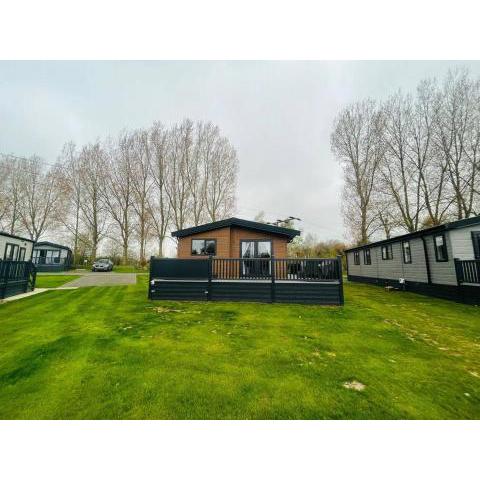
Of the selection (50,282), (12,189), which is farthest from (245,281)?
(12,189)

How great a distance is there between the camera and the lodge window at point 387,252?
639 inches

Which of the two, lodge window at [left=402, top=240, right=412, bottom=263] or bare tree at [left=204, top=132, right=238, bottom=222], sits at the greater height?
bare tree at [left=204, top=132, right=238, bottom=222]

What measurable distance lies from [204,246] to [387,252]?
524 inches

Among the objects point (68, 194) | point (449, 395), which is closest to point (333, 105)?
point (449, 395)

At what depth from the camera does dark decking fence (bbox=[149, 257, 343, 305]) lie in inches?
350

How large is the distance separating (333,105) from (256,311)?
84.4 feet

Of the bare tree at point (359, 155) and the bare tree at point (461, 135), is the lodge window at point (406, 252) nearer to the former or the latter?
the bare tree at point (461, 135)

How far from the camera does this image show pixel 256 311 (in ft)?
25.6

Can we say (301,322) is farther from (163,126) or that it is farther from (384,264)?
(163,126)

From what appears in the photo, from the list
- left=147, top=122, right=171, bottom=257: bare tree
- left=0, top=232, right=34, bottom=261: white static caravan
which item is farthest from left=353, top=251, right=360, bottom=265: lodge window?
left=0, top=232, right=34, bottom=261: white static caravan

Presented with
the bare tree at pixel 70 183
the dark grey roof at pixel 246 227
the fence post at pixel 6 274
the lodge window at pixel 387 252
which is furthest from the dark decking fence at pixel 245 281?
the bare tree at pixel 70 183

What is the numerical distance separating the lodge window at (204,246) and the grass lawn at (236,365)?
6659 millimetres

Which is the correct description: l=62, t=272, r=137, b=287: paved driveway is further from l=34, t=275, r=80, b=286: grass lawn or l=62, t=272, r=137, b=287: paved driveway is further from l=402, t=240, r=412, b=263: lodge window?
l=402, t=240, r=412, b=263: lodge window

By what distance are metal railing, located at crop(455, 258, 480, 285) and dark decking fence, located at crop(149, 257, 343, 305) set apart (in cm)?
643
